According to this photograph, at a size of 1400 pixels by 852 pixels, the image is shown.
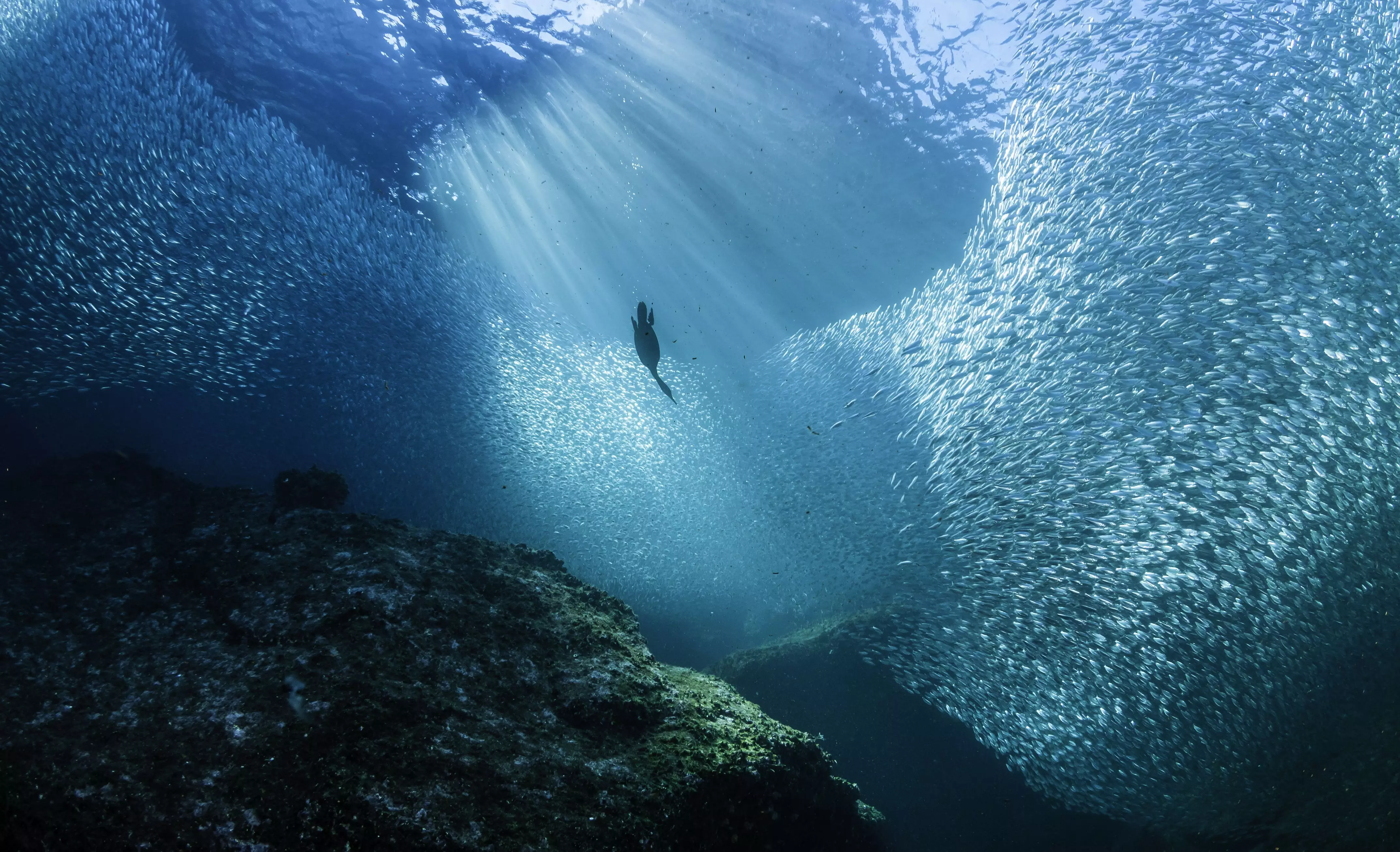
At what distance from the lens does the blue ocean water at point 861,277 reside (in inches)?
283

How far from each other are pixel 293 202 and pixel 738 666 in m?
14.5

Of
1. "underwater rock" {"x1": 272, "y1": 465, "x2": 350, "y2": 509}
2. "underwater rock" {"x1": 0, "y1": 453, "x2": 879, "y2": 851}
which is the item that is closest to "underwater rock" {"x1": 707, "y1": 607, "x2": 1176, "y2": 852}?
"underwater rock" {"x1": 0, "y1": 453, "x2": 879, "y2": 851}

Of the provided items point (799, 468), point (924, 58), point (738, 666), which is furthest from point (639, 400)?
point (924, 58)

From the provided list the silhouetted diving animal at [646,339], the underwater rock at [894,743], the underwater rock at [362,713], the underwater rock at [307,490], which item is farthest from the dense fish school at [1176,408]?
the underwater rock at [307,490]

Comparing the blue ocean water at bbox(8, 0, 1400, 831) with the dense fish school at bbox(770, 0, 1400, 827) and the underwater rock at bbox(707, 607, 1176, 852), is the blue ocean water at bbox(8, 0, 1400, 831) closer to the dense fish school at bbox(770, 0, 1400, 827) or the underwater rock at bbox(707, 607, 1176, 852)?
the dense fish school at bbox(770, 0, 1400, 827)

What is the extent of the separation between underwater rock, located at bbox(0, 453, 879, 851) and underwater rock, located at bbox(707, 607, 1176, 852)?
6.86m

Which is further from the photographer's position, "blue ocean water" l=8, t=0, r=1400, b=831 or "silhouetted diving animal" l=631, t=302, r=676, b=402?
"blue ocean water" l=8, t=0, r=1400, b=831

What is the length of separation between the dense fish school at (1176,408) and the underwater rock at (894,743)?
955mm

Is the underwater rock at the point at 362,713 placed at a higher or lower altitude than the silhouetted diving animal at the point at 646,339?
lower

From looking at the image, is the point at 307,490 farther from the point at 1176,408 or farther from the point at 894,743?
the point at 894,743

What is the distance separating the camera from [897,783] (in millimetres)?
11078

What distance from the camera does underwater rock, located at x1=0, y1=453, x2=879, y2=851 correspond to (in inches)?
90.4

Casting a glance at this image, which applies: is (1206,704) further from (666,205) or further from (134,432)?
(134,432)

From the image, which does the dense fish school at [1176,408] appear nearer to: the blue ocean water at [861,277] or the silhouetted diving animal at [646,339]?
the blue ocean water at [861,277]
